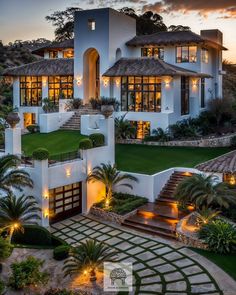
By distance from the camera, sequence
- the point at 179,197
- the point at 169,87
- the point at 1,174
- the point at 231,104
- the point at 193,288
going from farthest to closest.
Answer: the point at 231,104
the point at 169,87
the point at 179,197
the point at 1,174
the point at 193,288

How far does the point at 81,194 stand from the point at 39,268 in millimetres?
7910

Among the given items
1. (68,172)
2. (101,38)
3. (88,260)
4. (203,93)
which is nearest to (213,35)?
(203,93)

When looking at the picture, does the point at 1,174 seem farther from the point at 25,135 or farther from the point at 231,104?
the point at 231,104

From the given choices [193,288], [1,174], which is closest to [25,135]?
[1,174]

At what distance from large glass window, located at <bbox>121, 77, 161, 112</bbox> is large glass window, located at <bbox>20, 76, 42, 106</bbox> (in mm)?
10135

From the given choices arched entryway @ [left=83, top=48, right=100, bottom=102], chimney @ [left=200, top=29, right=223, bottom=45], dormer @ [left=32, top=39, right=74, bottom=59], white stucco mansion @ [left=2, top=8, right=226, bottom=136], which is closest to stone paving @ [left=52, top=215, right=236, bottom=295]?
white stucco mansion @ [left=2, top=8, right=226, bottom=136]

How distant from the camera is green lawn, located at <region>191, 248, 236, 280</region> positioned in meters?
16.4

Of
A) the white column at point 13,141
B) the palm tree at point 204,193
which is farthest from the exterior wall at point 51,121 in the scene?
the palm tree at point 204,193

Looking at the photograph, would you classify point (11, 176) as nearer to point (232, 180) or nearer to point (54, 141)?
point (54, 141)

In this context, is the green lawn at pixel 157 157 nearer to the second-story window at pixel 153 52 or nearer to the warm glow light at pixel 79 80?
the warm glow light at pixel 79 80

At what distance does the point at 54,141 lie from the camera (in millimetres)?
32031

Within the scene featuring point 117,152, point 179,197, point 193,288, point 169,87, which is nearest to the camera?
point 193,288

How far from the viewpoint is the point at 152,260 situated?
17.6 meters

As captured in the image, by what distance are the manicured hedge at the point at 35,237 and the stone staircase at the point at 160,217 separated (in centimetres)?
437
